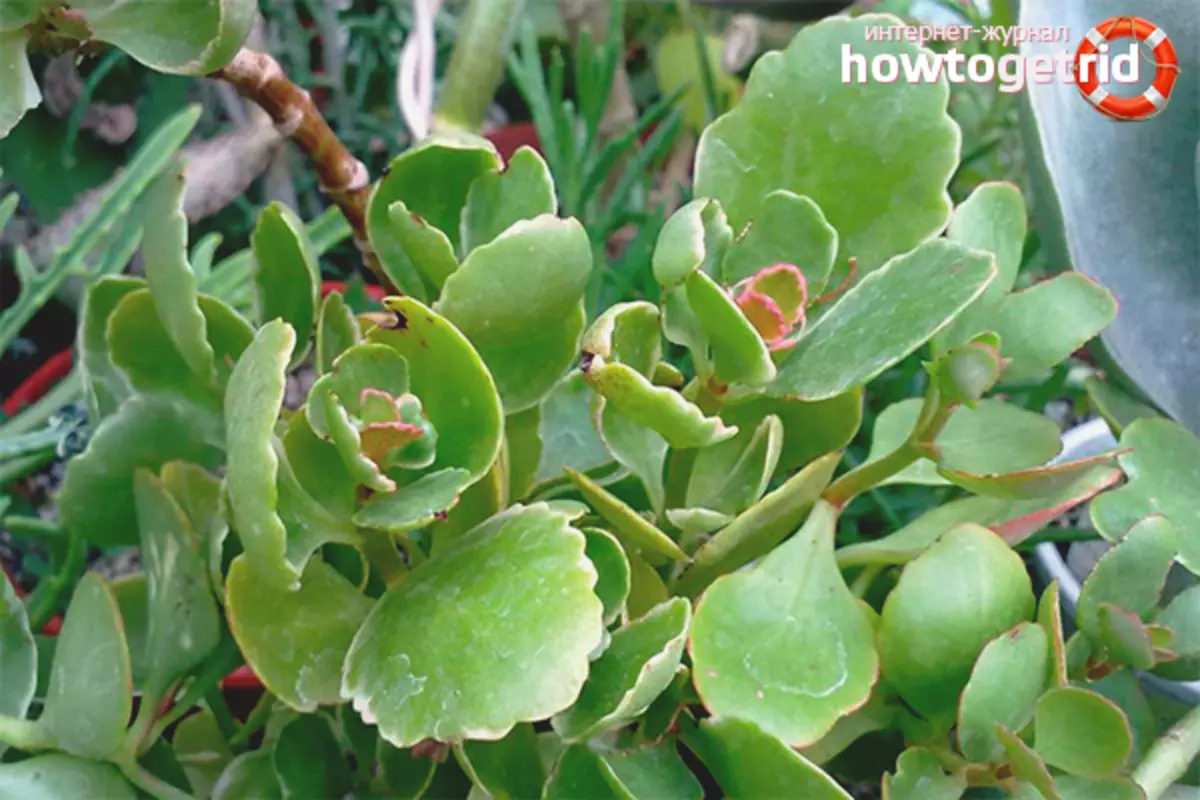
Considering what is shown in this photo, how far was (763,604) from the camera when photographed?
0.28 m

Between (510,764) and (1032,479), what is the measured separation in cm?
15

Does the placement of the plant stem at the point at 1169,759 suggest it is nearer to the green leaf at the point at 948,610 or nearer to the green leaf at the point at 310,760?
the green leaf at the point at 948,610

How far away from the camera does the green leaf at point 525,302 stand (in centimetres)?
25

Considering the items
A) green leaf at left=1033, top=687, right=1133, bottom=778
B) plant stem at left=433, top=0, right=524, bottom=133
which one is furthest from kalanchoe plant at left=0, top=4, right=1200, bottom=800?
plant stem at left=433, top=0, right=524, bottom=133

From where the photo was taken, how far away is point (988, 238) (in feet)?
0.99

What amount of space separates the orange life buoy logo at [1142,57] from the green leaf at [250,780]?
0.33m

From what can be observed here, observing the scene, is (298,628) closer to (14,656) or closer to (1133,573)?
(14,656)

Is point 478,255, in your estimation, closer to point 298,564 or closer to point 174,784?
point 298,564

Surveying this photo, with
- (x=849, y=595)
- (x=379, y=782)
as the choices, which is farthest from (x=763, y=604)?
(x=379, y=782)

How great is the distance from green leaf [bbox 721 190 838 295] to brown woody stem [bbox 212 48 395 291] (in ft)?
0.36

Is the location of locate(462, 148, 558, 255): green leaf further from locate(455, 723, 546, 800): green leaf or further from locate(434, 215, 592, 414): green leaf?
locate(455, 723, 546, 800): green leaf

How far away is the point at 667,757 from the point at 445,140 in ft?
0.56

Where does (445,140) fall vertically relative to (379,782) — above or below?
above

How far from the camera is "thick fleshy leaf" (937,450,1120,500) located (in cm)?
27
